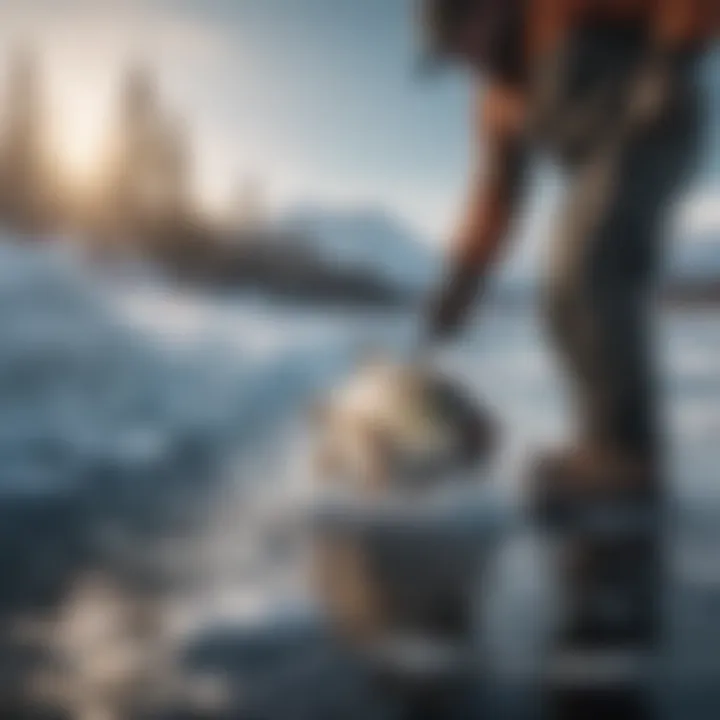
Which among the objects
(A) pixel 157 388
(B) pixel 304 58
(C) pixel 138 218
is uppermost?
(B) pixel 304 58

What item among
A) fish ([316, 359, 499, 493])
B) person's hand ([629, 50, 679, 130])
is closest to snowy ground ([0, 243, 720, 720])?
fish ([316, 359, 499, 493])

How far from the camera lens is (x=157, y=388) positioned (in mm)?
1312

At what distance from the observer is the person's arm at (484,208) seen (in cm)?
129

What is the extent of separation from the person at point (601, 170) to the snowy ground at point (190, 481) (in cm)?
3

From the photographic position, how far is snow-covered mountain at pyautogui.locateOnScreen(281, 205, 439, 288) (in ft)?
4.25

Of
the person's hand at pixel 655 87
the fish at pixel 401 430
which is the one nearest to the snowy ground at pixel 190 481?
the fish at pixel 401 430

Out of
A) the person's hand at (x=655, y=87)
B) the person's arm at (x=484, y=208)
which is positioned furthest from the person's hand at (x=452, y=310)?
the person's hand at (x=655, y=87)

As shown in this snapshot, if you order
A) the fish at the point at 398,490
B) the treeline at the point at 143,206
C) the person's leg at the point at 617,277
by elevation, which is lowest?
the fish at the point at 398,490

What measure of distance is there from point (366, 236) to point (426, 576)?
0.97 ft

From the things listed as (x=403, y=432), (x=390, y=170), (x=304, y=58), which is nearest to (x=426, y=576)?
(x=403, y=432)

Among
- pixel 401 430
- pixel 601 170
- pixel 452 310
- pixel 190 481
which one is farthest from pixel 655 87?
pixel 190 481

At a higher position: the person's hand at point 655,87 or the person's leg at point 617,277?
the person's hand at point 655,87

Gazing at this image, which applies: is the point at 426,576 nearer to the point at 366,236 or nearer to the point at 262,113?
the point at 366,236

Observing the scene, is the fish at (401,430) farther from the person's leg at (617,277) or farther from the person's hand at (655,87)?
the person's hand at (655,87)
